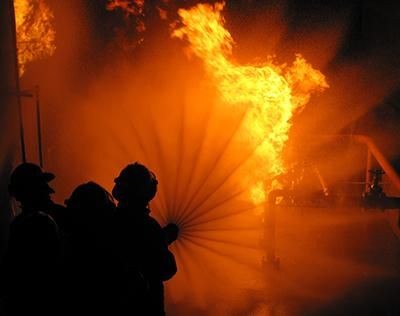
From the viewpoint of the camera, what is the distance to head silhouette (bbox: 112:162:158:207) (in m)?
2.95

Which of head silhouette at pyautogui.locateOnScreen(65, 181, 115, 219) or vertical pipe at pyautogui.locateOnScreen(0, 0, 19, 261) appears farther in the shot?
vertical pipe at pyautogui.locateOnScreen(0, 0, 19, 261)

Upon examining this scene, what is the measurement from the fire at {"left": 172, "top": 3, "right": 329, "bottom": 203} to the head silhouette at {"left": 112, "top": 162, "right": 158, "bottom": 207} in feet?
14.8

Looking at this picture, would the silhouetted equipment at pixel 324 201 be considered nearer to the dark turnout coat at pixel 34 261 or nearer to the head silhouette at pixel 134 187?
the head silhouette at pixel 134 187

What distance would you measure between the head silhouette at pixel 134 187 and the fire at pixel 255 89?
4.51 meters

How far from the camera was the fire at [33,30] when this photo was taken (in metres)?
5.97

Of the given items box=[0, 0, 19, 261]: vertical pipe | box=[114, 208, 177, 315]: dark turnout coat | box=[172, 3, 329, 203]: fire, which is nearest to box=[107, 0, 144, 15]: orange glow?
box=[172, 3, 329, 203]: fire

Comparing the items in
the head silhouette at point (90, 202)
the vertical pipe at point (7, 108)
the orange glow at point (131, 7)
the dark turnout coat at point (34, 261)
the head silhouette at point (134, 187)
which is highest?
the orange glow at point (131, 7)

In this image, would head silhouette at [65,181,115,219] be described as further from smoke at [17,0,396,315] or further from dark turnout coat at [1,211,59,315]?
smoke at [17,0,396,315]

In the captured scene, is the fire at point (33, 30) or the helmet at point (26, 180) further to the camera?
the fire at point (33, 30)

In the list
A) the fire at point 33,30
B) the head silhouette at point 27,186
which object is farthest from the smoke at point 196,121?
the head silhouette at point 27,186

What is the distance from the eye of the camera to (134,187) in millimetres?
2951

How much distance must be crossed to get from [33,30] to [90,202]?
16.5 ft

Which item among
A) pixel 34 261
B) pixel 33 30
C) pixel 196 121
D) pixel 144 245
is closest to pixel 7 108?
pixel 144 245

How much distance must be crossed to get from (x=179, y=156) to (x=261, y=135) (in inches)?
84.2
